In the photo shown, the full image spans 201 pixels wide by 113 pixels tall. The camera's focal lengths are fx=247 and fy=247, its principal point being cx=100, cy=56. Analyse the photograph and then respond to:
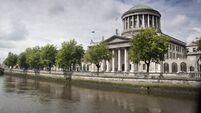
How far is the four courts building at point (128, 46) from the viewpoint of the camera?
7775cm

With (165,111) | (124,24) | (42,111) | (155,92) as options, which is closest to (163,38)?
(155,92)

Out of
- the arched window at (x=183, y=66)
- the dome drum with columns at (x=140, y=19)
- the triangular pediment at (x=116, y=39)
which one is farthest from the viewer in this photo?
the dome drum with columns at (x=140, y=19)

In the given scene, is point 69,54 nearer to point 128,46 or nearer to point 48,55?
point 48,55

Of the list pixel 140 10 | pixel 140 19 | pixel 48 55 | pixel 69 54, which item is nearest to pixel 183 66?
pixel 140 19

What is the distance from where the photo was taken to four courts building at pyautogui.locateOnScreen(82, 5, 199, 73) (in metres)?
77.8

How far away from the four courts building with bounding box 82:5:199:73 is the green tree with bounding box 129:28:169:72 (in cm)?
2485

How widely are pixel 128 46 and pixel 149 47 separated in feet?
102

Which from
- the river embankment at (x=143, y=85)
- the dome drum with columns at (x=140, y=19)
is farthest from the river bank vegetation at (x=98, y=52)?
the dome drum with columns at (x=140, y=19)

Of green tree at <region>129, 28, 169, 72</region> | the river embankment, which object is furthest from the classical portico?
green tree at <region>129, 28, 169, 72</region>

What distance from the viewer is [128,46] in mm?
84000

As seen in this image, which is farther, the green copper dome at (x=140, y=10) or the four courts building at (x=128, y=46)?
the green copper dome at (x=140, y=10)

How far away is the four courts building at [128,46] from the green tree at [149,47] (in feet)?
81.5

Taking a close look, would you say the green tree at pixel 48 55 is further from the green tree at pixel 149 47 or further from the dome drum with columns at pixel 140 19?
the green tree at pixel 149 47

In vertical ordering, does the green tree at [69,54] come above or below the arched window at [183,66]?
above
